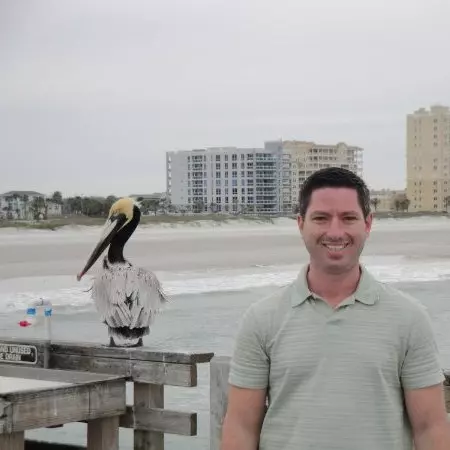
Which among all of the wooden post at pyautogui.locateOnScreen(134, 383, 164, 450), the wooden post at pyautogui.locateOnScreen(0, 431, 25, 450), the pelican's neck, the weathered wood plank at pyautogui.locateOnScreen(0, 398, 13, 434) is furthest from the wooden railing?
the weathered wood plank at pyautogui.locateOnScreen(0, 398, 13, 434)

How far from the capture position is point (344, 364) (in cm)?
262

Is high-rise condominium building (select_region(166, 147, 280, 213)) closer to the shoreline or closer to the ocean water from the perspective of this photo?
the shoreline

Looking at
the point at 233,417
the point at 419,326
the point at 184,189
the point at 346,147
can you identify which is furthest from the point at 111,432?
the point at 184,189

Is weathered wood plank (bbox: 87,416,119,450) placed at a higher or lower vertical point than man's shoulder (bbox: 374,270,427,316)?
lower

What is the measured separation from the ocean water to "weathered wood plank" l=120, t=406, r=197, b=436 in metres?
0.89

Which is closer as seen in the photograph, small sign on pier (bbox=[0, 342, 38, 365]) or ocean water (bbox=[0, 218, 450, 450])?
small sign on pier (bbox=[0, 342, 38, 365])

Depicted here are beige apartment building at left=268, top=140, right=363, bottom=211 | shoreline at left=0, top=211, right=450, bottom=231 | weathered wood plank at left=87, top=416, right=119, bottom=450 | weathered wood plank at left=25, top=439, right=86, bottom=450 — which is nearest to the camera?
weathered wood plank at left=87, top=416, right=119, bottom=450

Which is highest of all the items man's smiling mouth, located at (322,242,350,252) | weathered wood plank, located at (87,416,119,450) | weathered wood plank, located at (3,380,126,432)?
man's smiling mouth, located at (322,242,350,252)

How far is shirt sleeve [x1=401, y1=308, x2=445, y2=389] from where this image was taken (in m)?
2.65

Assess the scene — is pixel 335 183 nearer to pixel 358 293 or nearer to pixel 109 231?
pixel 358 293

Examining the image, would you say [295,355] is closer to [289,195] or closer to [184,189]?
[289,195]

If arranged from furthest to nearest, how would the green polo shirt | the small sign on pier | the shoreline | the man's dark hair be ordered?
the shoreline
the small sign on pier
the man's dark hair
the green polo shirt

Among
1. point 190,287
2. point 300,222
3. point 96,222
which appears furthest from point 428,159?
point 300,222

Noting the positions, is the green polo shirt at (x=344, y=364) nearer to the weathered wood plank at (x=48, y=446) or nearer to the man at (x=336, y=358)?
the man at (x=336, y=358)
